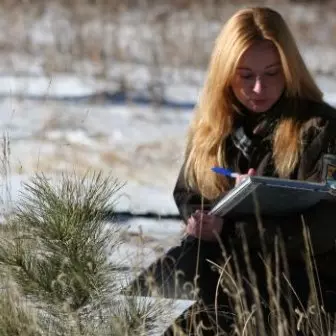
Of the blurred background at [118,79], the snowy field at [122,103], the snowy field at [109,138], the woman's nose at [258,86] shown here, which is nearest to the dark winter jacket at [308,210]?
the woman's nose at [258,86]

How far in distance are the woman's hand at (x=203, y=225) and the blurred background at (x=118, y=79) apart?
1.79 m

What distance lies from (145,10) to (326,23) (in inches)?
90.3

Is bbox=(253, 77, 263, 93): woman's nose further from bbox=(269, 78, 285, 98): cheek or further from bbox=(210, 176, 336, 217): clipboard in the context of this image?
bbox=(210, 176, 336, 217): clipboard

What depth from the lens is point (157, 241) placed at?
19.5ft

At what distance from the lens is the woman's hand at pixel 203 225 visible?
12.9 ft

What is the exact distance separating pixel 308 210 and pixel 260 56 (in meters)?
0.52

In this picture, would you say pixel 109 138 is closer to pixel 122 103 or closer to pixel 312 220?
pixel 122 103

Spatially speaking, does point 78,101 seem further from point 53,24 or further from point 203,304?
point 203,304

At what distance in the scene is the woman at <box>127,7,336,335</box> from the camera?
395 cm

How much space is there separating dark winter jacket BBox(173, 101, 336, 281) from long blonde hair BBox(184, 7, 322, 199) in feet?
0.12

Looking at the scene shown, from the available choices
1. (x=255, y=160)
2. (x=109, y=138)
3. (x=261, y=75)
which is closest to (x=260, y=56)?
(x=261, y=75)

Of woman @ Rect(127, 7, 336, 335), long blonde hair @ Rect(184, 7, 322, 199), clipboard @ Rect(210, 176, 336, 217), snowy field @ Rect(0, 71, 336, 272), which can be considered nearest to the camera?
clipboard @ Rect(210, 176, 336, 217)

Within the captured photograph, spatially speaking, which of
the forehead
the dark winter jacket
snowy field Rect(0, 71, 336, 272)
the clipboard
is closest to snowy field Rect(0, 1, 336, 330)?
snowy field Rect(0, 71, 336, 272)

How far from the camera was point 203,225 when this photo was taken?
13.0ft
